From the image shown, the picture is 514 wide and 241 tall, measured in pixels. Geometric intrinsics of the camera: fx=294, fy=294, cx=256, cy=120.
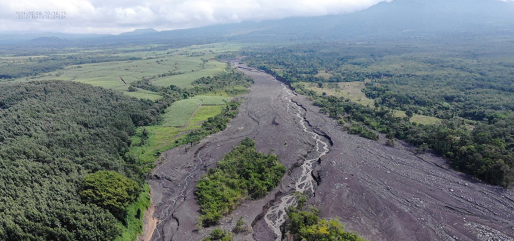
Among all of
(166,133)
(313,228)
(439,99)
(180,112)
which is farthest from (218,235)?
(439,99)

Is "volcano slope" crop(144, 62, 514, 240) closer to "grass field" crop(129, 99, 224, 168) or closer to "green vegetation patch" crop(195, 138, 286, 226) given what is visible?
"green vegetation patch" crop(195, 138, 286, 226)

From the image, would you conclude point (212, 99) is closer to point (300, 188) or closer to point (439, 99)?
point (300, 188)

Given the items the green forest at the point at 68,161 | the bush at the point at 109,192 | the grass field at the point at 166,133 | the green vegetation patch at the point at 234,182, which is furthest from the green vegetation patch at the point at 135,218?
the grass field at the point at 166,133

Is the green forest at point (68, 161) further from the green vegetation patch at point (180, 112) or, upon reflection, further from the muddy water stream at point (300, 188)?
the muddy water stream at point (300, 188)

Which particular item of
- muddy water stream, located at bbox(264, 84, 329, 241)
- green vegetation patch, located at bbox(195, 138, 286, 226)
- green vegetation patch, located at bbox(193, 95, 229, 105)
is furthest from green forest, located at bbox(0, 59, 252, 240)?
muddy water stream, located at bbox(264, 84, 329, 241)

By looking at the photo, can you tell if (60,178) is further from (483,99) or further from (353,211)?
(483,99)

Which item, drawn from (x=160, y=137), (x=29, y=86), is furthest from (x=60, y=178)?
(x=29, y=86)
